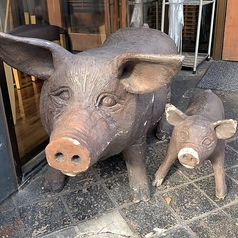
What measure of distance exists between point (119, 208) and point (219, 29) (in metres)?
3.15

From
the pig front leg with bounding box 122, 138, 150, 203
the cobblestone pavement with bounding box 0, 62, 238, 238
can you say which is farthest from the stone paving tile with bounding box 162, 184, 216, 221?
the pig front leg with bounding box 122, 138, 150, 203

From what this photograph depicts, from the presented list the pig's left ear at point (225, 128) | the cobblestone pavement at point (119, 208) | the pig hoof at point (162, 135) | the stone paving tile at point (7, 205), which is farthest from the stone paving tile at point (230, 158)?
the stone paving tile at point (7, 205)

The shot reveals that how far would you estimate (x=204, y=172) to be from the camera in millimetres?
1841

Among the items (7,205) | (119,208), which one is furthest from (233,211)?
(7,205)

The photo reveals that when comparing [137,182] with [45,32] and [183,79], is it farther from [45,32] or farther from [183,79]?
[183,79]

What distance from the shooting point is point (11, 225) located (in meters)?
1.48

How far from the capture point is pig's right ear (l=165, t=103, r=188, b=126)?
4.83ft

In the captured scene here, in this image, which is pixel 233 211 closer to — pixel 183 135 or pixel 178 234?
pixel 178 234

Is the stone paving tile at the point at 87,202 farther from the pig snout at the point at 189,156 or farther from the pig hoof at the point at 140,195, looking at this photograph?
the pig snout at the point at 189,156

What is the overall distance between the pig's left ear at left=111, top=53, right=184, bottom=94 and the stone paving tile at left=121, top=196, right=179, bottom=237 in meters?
0.62

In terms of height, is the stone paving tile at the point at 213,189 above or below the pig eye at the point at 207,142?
below

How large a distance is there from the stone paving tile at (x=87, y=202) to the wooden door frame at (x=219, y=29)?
2.96m

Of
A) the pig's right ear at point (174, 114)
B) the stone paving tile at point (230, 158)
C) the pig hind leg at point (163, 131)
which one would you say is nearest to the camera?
the pig's right ear at point (174, 114)

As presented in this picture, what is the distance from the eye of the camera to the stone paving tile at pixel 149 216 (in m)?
1.46
